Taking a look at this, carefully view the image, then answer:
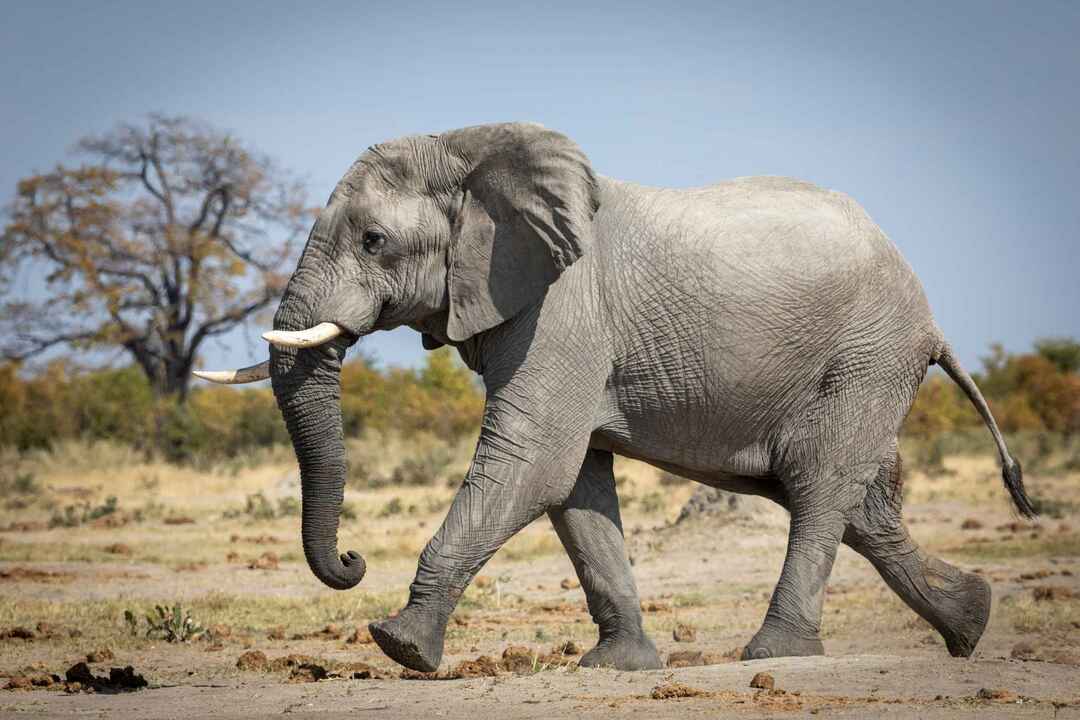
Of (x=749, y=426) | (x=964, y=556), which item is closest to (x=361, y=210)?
(x=749, y=426)

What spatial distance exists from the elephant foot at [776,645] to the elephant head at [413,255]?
191 cm

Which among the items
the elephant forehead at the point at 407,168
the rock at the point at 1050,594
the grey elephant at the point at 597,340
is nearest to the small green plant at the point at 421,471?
the rock at the point at 1050,594

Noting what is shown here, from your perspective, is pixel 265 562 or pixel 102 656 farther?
pixel 265 562

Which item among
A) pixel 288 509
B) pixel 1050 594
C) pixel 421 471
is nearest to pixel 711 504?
pixel 1050 594

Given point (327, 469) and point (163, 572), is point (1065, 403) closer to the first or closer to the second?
point (163, 572)

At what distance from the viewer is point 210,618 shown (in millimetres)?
10172

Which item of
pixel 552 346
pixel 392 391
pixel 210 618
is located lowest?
pixel 210 618

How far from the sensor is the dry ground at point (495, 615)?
5906 millimetres

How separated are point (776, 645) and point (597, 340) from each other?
1710mm

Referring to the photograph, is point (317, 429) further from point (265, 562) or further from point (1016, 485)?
point (265, 562)

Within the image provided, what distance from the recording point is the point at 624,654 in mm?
7285

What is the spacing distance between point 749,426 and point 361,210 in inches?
84.4

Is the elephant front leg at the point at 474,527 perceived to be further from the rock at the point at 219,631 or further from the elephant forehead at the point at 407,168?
the rock at the point at 219,631

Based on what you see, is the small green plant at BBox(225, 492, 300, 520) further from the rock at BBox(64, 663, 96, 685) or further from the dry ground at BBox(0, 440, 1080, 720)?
the rock at BBox(64, 663, 96, 685)
